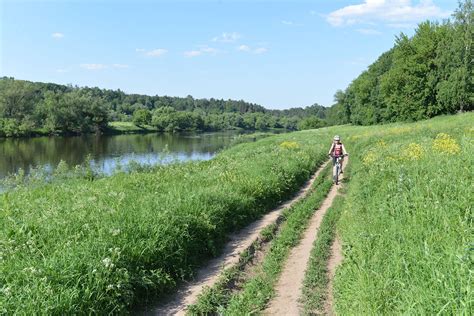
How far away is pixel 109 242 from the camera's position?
6.31 metres

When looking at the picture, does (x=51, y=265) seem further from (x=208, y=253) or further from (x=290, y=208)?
(x=290, y=208)

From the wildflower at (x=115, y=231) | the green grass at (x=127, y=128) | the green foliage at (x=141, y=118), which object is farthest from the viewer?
the green foliage at (x=141, y=118)

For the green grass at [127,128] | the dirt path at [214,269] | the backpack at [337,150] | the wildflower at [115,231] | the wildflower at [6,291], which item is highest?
the green grass at [127,128]

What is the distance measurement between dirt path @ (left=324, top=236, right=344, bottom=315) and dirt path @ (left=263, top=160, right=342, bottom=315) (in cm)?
45

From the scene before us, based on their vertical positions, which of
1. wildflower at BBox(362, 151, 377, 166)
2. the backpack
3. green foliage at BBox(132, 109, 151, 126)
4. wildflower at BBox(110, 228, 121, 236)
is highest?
green foliage at BBox(132, 109, 151, 126)

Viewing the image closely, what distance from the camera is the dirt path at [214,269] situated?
5989 mm

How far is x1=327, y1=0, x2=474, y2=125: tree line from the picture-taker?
48.7 metres

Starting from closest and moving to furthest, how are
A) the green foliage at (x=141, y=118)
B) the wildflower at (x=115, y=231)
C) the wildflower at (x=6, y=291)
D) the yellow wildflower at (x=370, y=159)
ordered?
the wildflower at (x=6, y=291) < the wildflower at (x=115, y=231) < the yellow wildflower at (x=370, y=159) < the green foliage at (x=141, y=118)

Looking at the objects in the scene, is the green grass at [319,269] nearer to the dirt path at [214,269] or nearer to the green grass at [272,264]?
the green grass at [272,264]

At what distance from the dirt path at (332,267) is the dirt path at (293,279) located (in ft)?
1.46

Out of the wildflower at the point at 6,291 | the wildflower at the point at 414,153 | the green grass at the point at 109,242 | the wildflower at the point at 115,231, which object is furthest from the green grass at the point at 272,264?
the wildflower at the point at 414,153

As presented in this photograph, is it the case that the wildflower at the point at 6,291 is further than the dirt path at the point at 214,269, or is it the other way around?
the dirt path at the point at 214,269

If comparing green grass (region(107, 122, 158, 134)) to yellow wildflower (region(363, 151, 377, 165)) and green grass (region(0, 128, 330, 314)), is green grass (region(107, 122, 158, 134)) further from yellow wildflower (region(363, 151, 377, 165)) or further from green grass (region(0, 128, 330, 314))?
green grass (region(0, 128, 330, 314))

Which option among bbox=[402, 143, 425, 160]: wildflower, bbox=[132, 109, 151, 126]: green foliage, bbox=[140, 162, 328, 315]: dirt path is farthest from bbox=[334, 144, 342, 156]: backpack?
bbox=[132, 109, 151, 126]: green foliage
